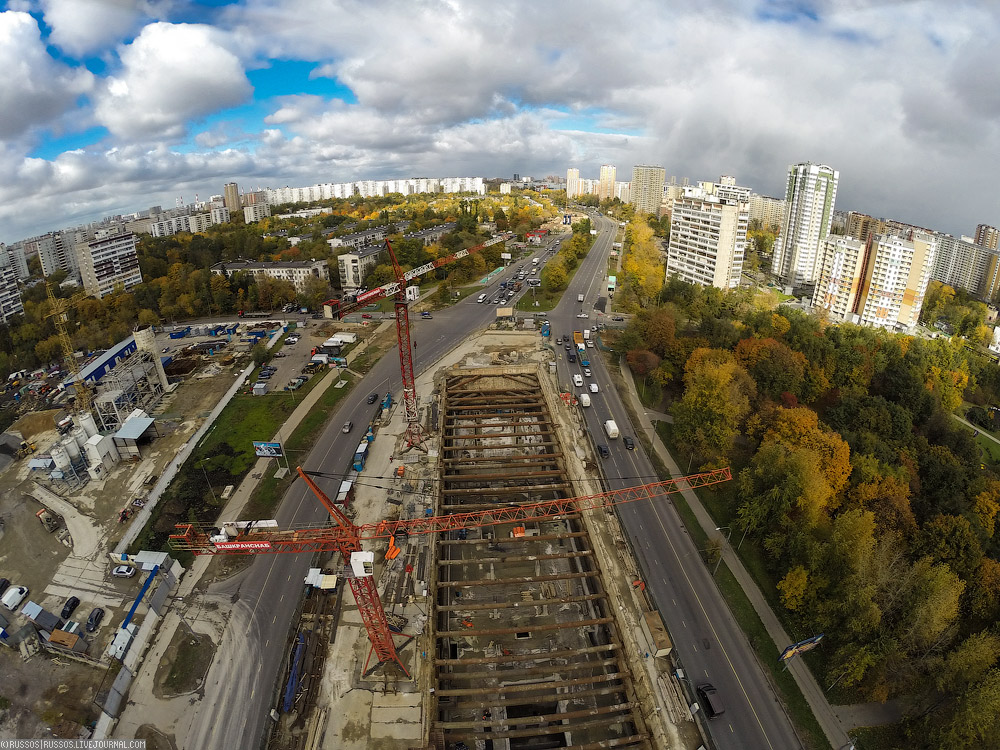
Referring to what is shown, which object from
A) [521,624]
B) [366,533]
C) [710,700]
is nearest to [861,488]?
[710,700]

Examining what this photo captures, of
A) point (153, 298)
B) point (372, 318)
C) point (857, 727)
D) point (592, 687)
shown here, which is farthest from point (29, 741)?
point (153, 298)

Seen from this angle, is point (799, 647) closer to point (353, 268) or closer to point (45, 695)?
point (45, 695)

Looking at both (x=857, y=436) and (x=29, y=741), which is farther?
(x=857, y=436)

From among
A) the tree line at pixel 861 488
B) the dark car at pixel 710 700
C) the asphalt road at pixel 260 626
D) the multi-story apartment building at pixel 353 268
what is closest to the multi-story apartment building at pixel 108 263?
the multi-story apartment building at pixel 353 268

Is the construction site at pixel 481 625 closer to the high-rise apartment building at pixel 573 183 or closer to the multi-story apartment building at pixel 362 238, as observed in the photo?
the multi-story apartment building at pixel 362 238

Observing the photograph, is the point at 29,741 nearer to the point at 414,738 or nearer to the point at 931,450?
the point at 414,738

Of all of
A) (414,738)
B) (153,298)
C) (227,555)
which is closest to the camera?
(414,738)
